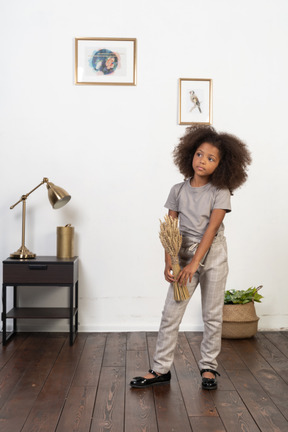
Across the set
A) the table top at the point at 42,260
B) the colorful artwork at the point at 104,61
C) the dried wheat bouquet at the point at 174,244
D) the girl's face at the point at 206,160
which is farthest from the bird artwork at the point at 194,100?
the dried wheat bouquet at the point at 174,244

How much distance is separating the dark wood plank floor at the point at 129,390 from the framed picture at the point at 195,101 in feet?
5.27

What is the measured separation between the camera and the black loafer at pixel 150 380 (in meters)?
2.59

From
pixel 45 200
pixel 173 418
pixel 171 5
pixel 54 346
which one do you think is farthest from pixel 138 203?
pixel 173 418

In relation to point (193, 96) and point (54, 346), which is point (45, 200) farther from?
point (193, 96)

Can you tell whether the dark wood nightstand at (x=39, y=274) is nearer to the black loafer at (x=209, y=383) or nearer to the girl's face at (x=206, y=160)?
the black loafer at (x=209, y=383)

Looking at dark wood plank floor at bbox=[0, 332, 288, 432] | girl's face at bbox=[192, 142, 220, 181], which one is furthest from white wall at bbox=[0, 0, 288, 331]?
girl's face at bbox=[192, 142, 220, 181]

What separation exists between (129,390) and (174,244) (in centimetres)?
75

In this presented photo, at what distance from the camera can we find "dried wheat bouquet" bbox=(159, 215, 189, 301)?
2.54m

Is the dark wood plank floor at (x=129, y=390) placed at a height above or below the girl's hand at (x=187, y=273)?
below

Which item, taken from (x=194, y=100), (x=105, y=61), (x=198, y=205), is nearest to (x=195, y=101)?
(x=194, y=100)

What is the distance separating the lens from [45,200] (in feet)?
12.7

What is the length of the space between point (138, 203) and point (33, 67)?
126 centimetres

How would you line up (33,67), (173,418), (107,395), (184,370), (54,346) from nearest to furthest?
(173,418) → (107,395) → (184,370) → (54,346) → (33,67)

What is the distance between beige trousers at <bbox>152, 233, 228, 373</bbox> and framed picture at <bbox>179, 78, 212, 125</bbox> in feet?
4.75
